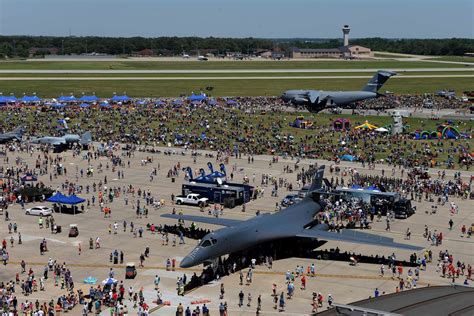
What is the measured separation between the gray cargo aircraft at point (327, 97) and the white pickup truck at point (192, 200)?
66.7 m

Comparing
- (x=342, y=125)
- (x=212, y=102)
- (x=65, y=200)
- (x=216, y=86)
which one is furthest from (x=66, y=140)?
(x=216, y=86)

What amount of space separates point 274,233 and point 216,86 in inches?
5052

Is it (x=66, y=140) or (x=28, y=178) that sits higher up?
(x=66, y=140)

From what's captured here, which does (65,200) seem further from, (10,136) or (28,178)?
(10,136)

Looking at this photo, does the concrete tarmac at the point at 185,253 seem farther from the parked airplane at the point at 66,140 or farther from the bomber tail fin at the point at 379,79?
the bomber tail fin at the point at 379,79

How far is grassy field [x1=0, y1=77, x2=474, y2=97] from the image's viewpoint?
155525 millimetres

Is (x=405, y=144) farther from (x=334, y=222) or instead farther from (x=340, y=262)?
(x=340, y=262)

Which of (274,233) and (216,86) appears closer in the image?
(274,233)

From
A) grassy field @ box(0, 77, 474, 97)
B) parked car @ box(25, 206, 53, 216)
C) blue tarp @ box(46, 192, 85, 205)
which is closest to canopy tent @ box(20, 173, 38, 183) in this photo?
blue tarp @ box(46, 192, 85, 205)

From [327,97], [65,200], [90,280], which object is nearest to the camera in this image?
[90,280]

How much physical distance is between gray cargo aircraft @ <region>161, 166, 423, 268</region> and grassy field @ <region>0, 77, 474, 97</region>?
341ft

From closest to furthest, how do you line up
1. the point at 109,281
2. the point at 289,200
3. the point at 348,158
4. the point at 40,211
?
the point at 109,281, the point at 40,211, the point at 289,200, the point at 348,158

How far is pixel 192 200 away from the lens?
60.7 m

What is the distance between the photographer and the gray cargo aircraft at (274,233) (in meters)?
39.4
